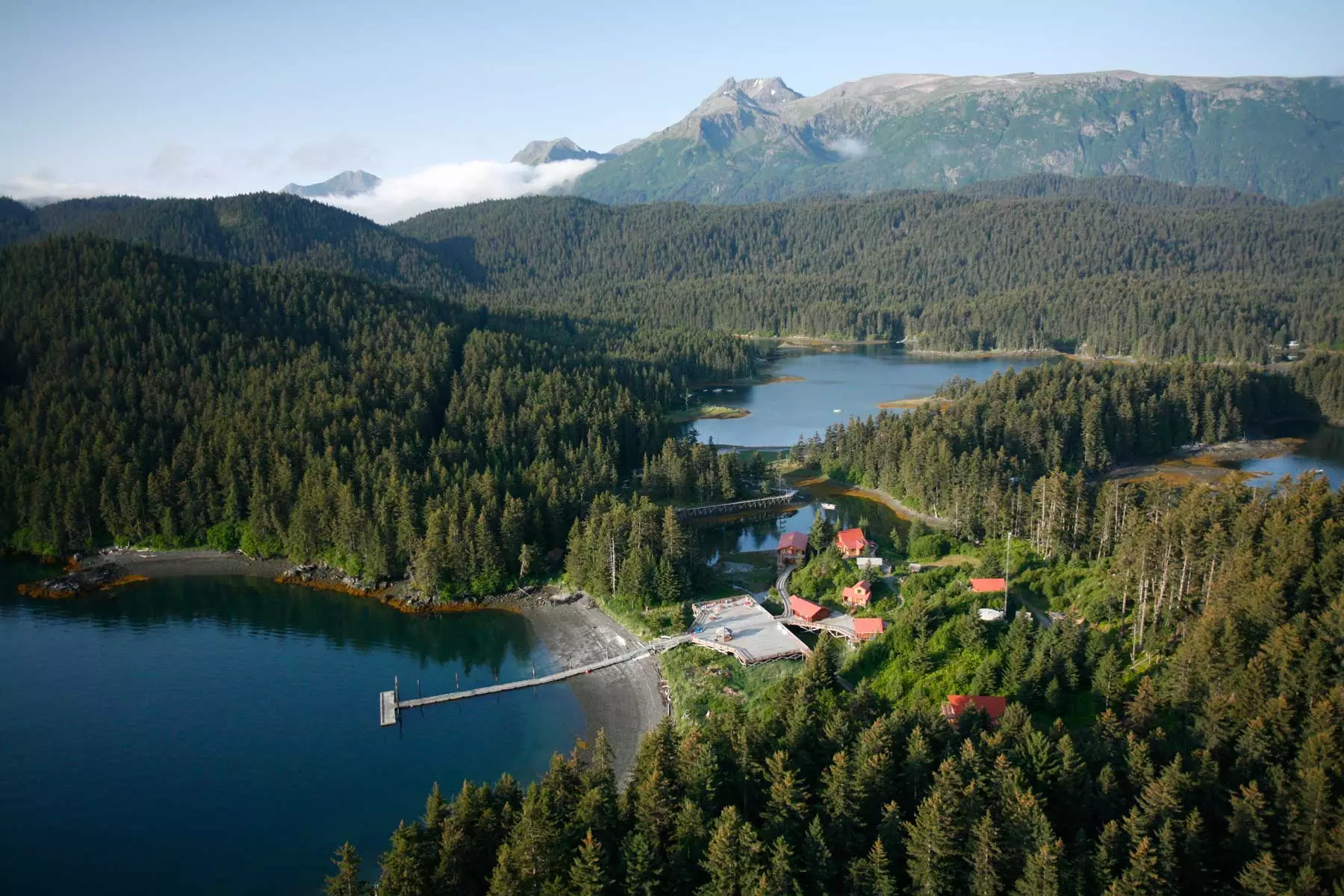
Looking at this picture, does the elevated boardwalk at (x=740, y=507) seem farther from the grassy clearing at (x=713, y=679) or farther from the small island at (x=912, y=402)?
the small island at (x=912, y=402)

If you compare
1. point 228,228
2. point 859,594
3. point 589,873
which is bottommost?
point 589,873

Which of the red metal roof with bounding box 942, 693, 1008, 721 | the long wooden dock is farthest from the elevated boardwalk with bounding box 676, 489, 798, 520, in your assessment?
the red metal roof with bounding box 942, 693, 1008, 721

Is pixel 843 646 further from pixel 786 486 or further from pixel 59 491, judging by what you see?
pixel 59 491

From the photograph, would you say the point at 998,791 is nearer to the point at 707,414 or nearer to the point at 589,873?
the point at 589,873

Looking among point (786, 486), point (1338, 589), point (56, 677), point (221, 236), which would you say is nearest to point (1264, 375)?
point (786, 486)

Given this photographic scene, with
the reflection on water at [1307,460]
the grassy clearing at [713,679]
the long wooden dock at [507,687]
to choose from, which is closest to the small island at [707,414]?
the reflection on water at [1307,460]

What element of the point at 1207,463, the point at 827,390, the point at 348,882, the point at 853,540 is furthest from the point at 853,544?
the point at 827,390
